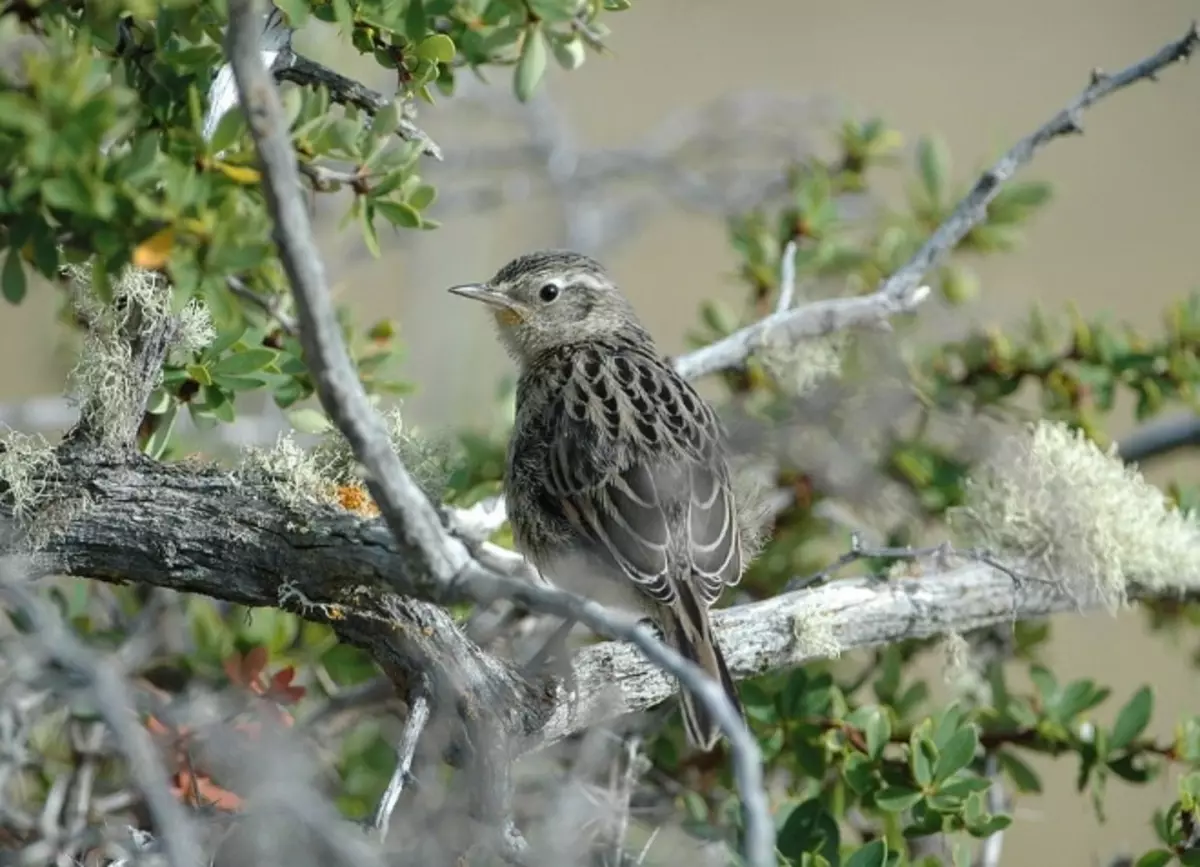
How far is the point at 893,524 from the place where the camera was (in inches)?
201

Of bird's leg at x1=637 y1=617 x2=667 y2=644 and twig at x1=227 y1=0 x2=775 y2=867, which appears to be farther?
bird's leg at x1=637 y1=617 x2=667 y2=644

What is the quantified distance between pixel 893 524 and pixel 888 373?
1.75 ft

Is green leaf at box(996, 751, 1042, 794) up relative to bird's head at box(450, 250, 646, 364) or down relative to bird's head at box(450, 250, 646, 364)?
down

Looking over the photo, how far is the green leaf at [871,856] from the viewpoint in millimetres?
3344

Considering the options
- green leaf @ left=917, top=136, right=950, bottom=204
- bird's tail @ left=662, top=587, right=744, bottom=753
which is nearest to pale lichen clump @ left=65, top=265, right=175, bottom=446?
bird's tail @ left=662, top=587, right=744, bottom=753

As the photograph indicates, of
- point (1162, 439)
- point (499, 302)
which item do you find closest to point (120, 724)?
point (499, 302)

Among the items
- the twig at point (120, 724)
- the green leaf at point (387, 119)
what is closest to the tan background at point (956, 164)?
the green leaf at point (387, 119)

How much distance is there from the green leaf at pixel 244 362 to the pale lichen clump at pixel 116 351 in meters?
0.18

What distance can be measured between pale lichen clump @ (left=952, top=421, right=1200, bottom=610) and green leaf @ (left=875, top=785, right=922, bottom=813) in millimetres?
932

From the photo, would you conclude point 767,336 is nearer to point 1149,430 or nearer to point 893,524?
point 893,524

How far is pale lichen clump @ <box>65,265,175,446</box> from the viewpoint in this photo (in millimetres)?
3291

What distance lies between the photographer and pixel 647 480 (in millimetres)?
4230

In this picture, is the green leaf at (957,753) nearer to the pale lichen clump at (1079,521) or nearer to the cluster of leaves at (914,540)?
the cluster of leaves at (914,540)

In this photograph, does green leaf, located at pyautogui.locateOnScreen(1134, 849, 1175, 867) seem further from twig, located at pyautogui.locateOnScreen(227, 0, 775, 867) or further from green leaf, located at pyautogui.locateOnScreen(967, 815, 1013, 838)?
twig, located at pyautogui.locateOnScreen(227, 0, 775, 867)
